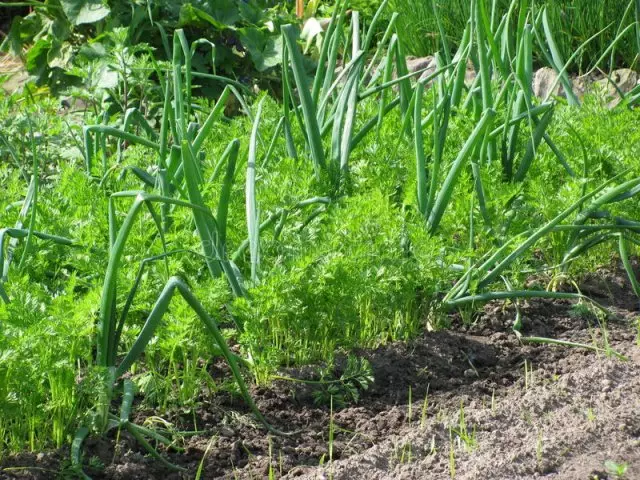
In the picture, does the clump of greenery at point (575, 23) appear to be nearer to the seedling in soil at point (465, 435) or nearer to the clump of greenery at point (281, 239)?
the clump of greenery at point (281, 239)

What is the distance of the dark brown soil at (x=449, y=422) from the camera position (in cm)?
205

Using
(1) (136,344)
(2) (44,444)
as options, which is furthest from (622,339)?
(2) (44,444)

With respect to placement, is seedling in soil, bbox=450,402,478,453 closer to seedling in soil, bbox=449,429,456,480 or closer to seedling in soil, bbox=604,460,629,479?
seedling in soil, bbox=449,429,456,480

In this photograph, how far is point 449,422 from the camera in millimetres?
2252

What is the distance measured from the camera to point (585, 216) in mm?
2838

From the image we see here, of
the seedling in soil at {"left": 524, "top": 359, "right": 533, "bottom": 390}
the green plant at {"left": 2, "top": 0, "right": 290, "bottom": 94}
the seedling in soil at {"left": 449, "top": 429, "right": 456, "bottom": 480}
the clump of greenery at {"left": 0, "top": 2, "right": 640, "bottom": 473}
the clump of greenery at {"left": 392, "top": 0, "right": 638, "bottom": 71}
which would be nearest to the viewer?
the seedling in soil at {"left": 449, "top": 429, "right": 456, "bottom": 480}

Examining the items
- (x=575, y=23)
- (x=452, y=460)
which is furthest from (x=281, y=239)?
(x=575, y=23)

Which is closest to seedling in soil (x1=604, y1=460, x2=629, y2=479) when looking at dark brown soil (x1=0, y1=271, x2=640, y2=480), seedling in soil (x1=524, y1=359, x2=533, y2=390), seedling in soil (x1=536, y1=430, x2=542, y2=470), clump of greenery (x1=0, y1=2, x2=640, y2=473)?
dark brown soil (x1=0, y1=271, x2=640, y2=480)

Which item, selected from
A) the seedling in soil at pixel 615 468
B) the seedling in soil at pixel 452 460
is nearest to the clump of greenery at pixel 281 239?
the seedling in soil at pixel 452 460

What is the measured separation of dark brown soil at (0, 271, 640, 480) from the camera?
2.05m

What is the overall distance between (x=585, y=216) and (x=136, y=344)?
4.47 feet

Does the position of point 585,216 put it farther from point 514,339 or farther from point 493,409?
point 493,409

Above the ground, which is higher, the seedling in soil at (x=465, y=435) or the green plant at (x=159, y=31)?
the green plant at (x=159, y=31)

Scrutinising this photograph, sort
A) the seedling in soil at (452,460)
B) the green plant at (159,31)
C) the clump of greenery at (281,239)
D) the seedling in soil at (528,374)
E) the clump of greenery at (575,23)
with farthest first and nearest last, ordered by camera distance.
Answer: the clump of greenery at (575,23), the green plant at (159,31), the seedling in soil at (528,374), the clump of greenery at (281,239), the seedling in soil at (452,460)
